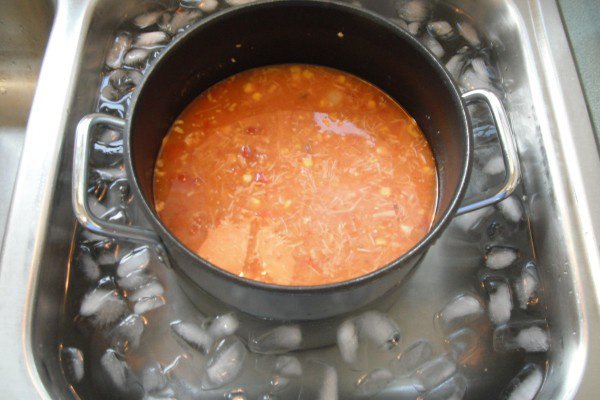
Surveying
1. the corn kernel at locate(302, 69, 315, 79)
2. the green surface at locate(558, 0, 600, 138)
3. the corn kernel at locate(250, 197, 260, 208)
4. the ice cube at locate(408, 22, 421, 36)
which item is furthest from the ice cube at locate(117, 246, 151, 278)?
the green surface at locate(558, 0, 600, 138)

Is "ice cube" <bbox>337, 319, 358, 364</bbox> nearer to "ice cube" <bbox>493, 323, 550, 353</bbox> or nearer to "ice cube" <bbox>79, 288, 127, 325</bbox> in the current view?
"ice cube" <bbox>493, 323, 550, 353</bbox>


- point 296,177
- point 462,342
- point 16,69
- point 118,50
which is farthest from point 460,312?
point 16,69

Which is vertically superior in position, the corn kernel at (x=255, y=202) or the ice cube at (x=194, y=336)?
the corn kernel at (x=255, y=202)

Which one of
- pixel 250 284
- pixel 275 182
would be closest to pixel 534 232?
pixel 275 182

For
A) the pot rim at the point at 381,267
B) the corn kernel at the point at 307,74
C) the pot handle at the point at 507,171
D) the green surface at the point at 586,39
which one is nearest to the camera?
the pot rim at the point at 381,267

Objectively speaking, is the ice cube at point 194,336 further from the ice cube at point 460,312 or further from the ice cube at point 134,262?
the ice cube at point 460,312

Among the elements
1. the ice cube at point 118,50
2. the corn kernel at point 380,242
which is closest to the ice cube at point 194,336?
the corn kernel at point 380,242
